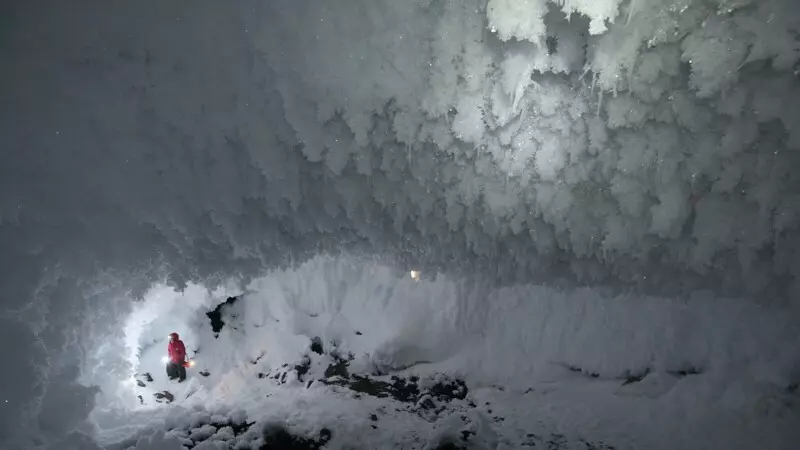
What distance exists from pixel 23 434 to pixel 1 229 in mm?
2017

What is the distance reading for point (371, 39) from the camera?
17.5 ft

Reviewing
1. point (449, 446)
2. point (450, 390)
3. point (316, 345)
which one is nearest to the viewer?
point (449, 446)

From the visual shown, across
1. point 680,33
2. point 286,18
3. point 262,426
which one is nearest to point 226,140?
point 286,18

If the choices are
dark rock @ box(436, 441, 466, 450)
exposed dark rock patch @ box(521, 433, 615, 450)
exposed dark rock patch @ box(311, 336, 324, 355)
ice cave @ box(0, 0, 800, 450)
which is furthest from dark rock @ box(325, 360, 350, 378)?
exposed dark rock patch @ box(521, 433, 615, 450)

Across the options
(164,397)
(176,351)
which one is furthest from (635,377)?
(176,351)

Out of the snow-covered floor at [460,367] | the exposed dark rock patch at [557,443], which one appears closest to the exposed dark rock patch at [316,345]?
the snow-covered floor at [460,367]

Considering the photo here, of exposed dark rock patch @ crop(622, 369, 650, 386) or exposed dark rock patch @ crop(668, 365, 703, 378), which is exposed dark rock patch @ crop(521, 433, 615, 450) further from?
exposed dark rock patch @ crop(668, 365, 703, 378)

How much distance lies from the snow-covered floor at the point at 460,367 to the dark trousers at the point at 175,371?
0.23 m

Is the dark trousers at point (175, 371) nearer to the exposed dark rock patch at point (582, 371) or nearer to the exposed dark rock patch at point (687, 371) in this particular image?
the exposed dark rock patch at point (582, 371)

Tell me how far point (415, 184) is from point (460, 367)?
14.1 ft

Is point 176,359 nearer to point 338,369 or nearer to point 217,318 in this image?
point 217,318

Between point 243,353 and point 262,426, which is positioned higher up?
point 243,353

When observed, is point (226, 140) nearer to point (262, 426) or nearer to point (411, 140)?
point (411, 140)

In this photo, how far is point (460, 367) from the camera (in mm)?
8914
